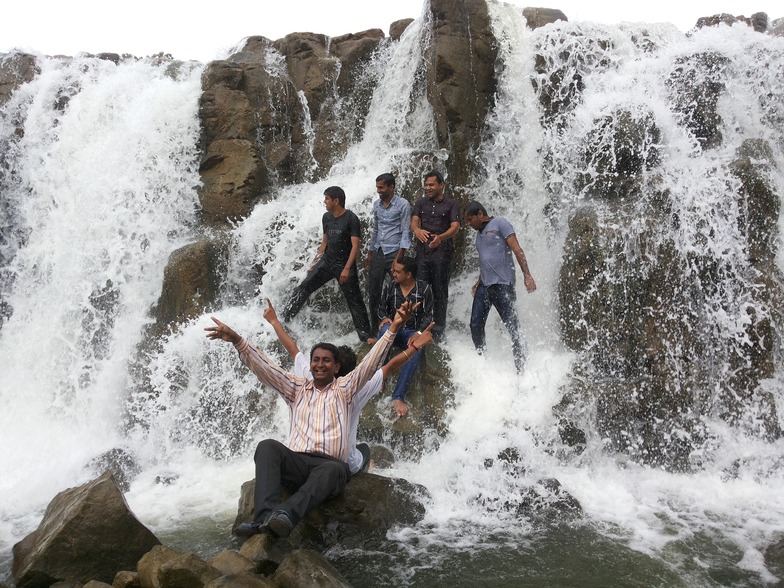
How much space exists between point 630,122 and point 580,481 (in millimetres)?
4742

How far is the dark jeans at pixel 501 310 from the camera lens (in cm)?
749

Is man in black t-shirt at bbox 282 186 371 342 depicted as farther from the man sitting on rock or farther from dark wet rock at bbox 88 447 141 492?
the man sitting on rock

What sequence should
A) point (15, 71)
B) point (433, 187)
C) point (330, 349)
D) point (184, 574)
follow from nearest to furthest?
1. point (184, 574)
2. point (330, 349)
3. point (433, 187)
4. point (15, 71)

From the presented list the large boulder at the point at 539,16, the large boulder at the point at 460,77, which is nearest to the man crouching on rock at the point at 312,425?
the large boulder at the point at 460,77

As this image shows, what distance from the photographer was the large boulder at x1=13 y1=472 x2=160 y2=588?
4542 mm

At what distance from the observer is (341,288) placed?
840 cm

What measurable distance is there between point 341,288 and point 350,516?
12.0 ft

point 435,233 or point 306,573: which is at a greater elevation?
point 435,233

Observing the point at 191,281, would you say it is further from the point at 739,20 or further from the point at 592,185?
the point at 739,20

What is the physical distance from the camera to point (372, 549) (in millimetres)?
5047

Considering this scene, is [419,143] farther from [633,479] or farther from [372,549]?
[372,549]

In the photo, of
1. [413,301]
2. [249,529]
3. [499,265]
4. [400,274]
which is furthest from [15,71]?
[249,529]

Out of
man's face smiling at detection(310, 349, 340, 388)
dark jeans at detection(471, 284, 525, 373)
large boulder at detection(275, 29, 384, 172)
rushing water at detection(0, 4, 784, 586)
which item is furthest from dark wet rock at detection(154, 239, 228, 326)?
man's face smiling at detection(310, 349, 340, 388)

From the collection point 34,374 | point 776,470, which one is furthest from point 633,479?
point 34,374
